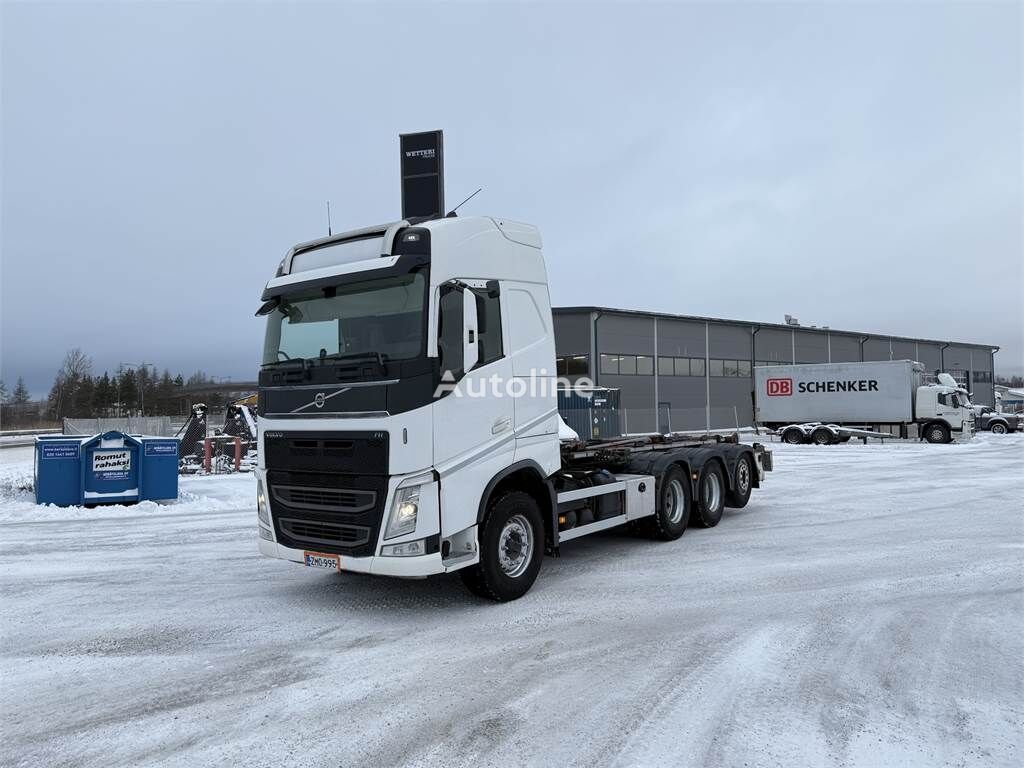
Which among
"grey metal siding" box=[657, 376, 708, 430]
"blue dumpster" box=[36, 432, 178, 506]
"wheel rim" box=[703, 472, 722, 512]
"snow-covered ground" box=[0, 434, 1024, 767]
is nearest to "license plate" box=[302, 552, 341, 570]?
"snow-covered ground" box=[0, 434, 1024, 767]

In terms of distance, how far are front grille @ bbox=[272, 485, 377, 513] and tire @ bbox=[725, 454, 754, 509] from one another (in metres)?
7.26

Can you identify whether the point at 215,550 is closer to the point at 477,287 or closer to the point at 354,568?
the point at 354,568

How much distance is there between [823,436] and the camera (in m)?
30.5

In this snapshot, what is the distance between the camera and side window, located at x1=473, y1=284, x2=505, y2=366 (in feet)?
19.2

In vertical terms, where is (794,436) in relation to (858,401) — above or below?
below

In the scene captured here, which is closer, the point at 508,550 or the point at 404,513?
the point at 404,513

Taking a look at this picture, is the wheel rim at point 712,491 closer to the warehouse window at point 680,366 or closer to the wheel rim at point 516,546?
the wheel rim at point 516,546

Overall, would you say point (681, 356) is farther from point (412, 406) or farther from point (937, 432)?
point (412, 406)

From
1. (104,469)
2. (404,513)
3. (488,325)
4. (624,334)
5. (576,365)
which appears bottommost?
(104,469)

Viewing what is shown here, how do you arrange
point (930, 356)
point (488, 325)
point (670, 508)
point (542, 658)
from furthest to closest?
point (930, 356)
point (670, 508)
point (488, 325)
point (542, 658)

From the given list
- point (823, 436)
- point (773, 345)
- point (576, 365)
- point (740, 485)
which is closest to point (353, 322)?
point (740, 485)

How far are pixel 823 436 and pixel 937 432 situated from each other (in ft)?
15.0

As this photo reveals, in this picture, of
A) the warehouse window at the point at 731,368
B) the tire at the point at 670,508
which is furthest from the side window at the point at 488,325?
the warehouse window at the point at 731,368

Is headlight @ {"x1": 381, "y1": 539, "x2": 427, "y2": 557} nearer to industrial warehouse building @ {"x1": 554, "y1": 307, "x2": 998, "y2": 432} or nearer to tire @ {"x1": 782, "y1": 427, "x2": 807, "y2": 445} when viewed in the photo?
industrial warehouse building @ {"x1": 554, "y1": 307, "x2": 998, "y2": 432}
